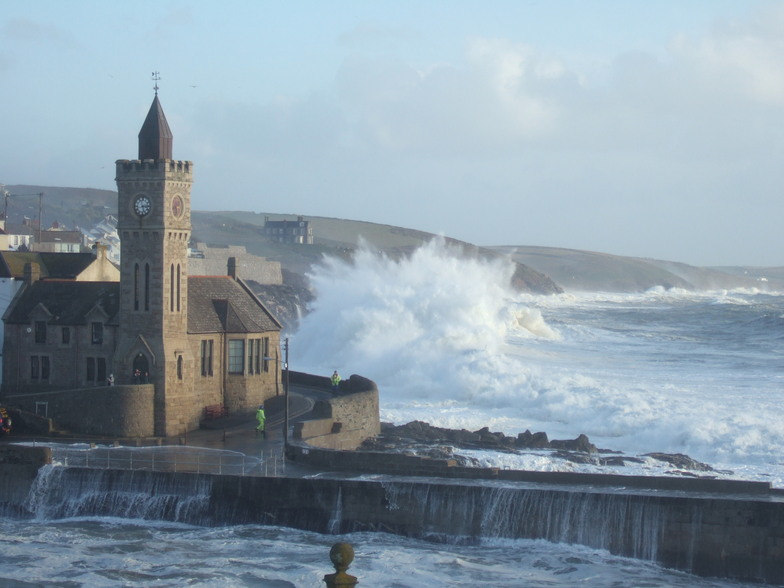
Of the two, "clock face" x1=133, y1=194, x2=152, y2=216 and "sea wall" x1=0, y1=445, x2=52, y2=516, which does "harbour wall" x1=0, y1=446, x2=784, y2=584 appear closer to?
"sea wall" x1=0, y1=445, x2=52, y2=516

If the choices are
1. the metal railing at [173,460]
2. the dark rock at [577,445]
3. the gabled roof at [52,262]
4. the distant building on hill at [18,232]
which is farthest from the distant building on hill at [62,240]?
the dark rock at [577,445]

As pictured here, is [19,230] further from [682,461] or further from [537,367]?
[682,461]

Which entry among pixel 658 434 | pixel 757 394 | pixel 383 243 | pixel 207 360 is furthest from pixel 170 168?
pixel 383 243

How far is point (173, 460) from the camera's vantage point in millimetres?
28359

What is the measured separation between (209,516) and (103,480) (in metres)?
2.71

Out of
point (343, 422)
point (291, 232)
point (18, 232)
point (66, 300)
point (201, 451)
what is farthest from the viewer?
point (291, 232)

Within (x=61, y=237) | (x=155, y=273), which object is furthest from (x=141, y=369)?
(x=61, y=237)

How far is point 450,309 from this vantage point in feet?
200

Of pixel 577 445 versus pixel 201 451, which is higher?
pixel 201 451

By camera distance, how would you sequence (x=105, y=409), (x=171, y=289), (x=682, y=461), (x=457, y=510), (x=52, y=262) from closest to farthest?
(x=457, y=510) < (x=105, y=409) < (x=171, y=289) < (x=682, y=461) < (x=52, y=262)

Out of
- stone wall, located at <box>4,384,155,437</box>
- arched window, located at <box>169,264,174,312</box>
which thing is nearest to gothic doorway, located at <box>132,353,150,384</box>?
stone wall, located at <box>4,384,155,437</box>

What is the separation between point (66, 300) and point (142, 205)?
4.77 metres

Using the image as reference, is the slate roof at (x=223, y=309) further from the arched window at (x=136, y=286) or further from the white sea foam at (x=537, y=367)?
the white sea foam at (x=537, y=367)

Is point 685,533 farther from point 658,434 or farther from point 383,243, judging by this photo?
point 383,243
